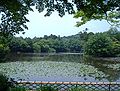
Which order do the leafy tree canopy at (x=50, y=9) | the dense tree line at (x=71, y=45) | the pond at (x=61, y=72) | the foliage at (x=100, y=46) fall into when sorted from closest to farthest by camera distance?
the leafy tree canopy at (x=50, y=9) → the pond at (x=61, y=72) → the dense tree line at (x=71, y=45) → the foliage at (x=100, y=46)

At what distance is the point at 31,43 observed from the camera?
13262 cm

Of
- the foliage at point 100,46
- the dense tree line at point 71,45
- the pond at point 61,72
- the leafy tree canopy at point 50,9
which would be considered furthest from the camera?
the foliage at point 100,46

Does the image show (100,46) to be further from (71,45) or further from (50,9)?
(50,9)

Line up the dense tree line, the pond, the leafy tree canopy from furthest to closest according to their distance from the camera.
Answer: the dense tree line, the pond, the leafy tree canopy

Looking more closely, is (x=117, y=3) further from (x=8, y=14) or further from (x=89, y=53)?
(x=89, y=53)

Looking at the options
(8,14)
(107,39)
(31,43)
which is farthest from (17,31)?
(31,43)

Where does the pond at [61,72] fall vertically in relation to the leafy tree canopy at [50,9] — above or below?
Answer: below

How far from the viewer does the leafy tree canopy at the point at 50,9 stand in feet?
24.6

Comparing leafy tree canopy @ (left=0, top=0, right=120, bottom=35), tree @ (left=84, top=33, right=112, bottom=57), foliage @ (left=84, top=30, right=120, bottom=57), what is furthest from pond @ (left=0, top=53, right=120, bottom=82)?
tree @ (left=84, top=33, right=112, bottom=57)

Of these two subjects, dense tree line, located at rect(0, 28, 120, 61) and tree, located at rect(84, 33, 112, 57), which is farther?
tree, located at rect(84, 33, 112, 57)

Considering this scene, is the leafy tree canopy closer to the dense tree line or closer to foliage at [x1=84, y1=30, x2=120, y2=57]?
the dense tree line

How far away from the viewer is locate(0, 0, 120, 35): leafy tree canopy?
24.6 feet

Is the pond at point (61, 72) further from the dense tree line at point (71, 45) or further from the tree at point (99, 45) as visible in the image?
the tree at point (99, 45)

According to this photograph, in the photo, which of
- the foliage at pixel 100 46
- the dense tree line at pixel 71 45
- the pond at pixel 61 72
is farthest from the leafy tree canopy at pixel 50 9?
the foliage at pixel 100 46
